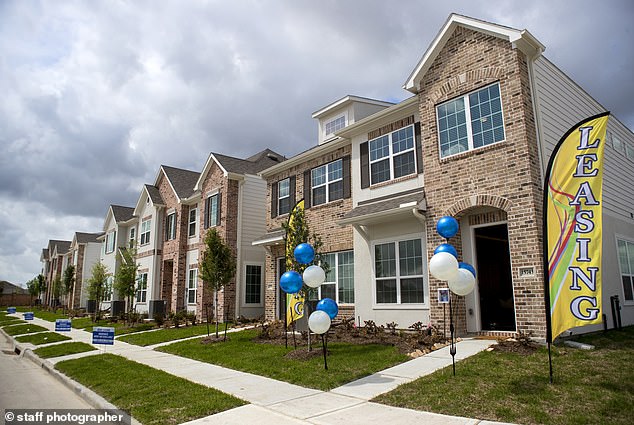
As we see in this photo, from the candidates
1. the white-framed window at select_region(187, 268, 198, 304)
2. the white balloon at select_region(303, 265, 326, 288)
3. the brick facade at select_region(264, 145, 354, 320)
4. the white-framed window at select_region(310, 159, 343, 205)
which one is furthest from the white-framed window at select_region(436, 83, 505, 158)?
the white-framed window at select_region(187, 268, 198, 304)

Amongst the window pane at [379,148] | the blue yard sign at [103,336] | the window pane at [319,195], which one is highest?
the window pane at [379,148]

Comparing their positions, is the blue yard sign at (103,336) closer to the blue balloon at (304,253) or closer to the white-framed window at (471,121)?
the blue balloon at (304,253)

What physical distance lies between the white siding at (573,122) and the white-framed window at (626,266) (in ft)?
3.23

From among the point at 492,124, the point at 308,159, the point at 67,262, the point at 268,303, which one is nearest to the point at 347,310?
the point at 268,303

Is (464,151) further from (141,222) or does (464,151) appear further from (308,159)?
(141,222)

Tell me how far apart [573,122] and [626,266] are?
499 centimetres

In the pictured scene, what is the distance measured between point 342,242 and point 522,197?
7140 millimetres

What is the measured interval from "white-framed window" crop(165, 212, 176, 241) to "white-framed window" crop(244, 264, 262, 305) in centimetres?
760

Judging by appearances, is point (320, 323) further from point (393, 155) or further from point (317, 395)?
point (393, 155)

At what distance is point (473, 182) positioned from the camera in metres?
11.2

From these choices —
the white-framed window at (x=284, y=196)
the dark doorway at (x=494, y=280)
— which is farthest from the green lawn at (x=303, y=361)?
the white-framed window at (x=284, y=196)

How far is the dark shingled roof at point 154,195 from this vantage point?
28.9 meters

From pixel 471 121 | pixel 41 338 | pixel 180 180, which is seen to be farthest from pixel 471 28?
pixel 180 180

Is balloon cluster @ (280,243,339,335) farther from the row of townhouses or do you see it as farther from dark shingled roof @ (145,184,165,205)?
dark shingled roof @ (145,184,165,205)
